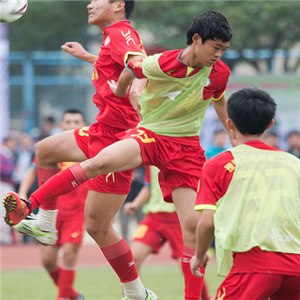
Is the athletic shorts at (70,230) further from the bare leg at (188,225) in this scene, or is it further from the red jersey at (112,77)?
the bare leg at (188,225)

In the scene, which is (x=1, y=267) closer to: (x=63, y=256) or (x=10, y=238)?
(x=10, y=238)

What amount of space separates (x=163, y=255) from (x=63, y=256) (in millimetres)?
5958

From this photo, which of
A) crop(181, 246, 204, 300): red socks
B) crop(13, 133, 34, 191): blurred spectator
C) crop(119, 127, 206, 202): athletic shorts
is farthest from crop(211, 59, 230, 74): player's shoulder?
crop(13, 133, 34, 191): blurred spectator

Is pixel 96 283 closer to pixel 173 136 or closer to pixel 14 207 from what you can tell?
pixel 173 136

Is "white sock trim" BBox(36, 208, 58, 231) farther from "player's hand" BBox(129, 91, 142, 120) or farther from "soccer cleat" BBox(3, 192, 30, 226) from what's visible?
"player's hand" BBox(129, 91, 142, 120)

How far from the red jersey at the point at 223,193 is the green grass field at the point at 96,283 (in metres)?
4.79

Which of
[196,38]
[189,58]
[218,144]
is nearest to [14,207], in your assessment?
[189,58]

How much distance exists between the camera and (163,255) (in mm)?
13562

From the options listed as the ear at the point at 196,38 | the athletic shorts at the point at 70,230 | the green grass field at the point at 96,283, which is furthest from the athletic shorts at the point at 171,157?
the green grass field at the point at 96,283

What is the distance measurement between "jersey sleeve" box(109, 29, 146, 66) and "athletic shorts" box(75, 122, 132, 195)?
635 mm

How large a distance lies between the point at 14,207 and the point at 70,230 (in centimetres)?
342

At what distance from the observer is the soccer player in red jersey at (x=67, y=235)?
757 cm

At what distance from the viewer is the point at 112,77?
5449 millimetres

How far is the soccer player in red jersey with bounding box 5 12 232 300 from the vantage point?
4680 mm
